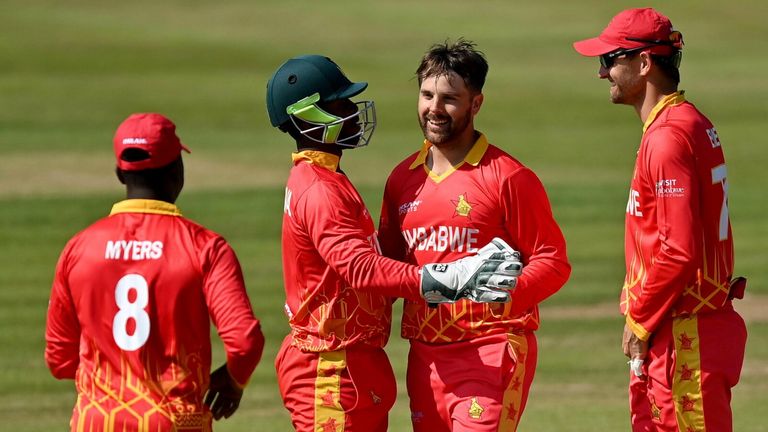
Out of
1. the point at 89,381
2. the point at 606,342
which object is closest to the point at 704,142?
the point at 89,381

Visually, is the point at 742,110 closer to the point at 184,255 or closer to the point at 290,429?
the point at 290,429

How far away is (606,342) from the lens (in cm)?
1362

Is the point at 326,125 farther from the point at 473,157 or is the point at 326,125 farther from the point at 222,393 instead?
the point at 222,393

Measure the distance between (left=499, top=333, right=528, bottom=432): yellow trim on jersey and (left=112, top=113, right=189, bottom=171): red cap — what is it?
1.80 meters

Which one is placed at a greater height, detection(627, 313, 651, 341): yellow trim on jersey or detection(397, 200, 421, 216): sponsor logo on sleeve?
detection(397, 200, 421, 216): sponsor logo on sleeve

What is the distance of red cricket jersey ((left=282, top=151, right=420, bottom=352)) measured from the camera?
606 cm

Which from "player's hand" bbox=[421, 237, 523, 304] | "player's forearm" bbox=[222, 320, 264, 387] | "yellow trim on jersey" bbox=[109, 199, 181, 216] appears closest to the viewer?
"player's forearm" bbox=[222, 320, 264, 387]

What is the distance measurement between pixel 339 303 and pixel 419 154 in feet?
2.98

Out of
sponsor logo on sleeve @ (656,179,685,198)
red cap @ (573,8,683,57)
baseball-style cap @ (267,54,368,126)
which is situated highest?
red cap @ (573,8,683,57)

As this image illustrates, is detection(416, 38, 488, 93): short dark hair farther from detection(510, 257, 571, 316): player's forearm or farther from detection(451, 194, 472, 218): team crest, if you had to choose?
detection(510, 257, 571, 316): player's forearm

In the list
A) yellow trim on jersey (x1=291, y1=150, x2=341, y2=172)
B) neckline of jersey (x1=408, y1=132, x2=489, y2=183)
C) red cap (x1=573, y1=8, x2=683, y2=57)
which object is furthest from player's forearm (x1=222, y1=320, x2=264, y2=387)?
red cap (x1=573, y1=8, x2=683, y2=57)

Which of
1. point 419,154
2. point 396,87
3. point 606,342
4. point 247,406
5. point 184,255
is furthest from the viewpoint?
point 396,87

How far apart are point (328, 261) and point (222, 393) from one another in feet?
2.36

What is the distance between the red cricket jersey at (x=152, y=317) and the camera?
551cm
